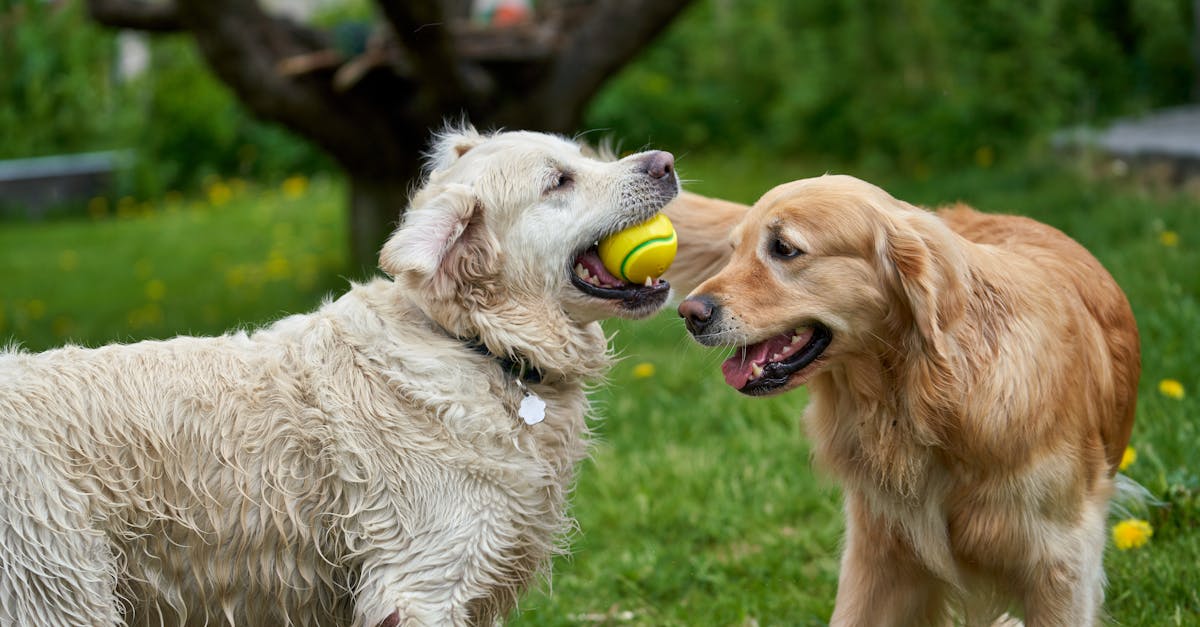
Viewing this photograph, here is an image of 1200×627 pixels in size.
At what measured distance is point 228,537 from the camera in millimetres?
3408

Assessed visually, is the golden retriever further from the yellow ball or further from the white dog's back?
the white dog's back

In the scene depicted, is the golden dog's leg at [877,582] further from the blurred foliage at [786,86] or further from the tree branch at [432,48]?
the blurred foliage at [786,86]

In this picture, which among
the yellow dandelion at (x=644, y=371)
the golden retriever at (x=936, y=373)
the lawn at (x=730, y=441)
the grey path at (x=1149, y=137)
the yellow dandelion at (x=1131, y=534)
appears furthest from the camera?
the grey path at (x=1149, y=137)

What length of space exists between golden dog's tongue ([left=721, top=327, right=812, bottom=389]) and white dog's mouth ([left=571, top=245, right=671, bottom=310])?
0.35 metres

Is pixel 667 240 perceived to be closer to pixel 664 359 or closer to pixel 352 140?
pixel 664 359

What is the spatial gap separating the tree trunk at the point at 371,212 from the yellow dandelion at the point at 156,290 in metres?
1.97

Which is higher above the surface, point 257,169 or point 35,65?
point 35,65

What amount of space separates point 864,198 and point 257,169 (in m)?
12.8

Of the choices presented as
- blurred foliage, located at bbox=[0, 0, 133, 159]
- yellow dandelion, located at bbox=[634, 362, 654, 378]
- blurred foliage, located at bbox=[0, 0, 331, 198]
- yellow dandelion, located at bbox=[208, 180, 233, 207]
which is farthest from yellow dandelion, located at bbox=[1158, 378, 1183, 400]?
yellow dandelion, located at bbox=[208, 180, 233, 207]

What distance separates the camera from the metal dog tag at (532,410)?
358cm

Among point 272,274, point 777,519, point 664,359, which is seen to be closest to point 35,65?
point 272,274

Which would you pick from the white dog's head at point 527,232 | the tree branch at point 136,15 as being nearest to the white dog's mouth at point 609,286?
the white dog's head at point 527,232

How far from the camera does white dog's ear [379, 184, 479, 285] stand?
3.43 meters

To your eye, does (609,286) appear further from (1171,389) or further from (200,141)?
(200,141)
